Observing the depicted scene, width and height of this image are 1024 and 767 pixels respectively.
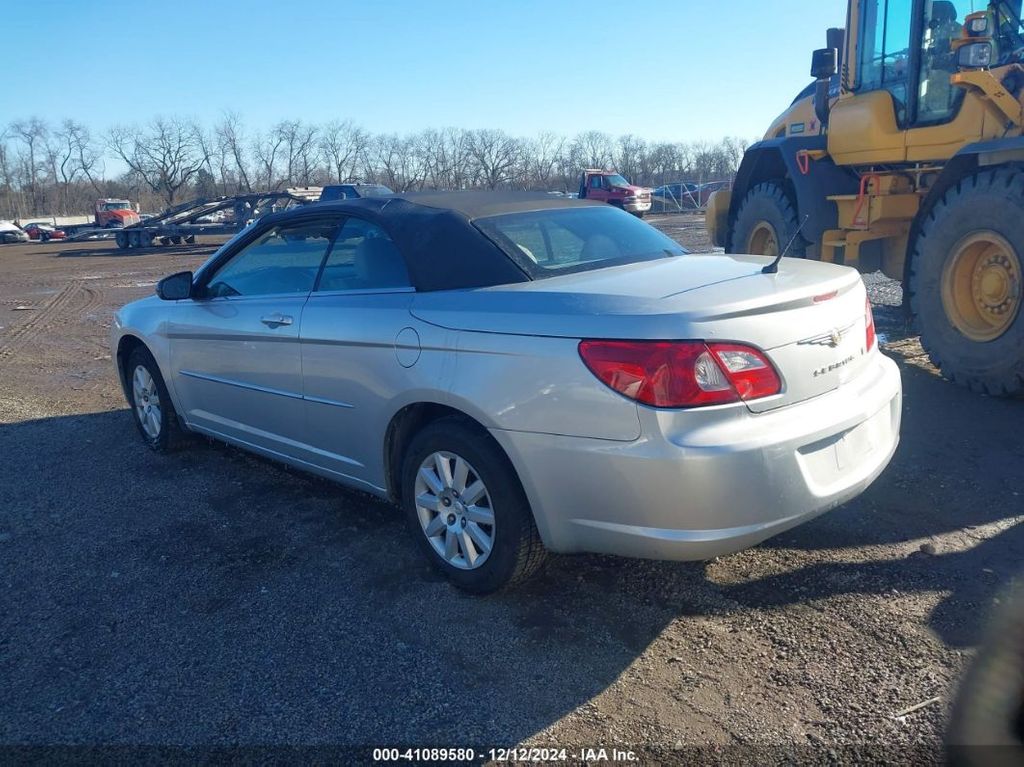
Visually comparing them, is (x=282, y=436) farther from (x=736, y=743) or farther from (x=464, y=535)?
(x=736, y=743)

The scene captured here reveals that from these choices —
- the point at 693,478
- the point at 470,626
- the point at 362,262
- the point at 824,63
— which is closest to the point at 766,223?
the point at 824,63

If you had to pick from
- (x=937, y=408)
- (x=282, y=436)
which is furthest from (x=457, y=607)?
(x=937, y=408)

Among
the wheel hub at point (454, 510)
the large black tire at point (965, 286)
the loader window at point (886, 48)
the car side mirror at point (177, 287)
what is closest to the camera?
the wheel hub at point (454, 510)

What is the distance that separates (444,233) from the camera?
3670 millimetres

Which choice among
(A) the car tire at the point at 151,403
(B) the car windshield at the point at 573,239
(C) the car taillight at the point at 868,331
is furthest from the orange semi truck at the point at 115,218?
(C) the car taillight at the point at 868,331

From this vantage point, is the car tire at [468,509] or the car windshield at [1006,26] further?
the car windshield at [1006,26]

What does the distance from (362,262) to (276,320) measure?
24.1 inches

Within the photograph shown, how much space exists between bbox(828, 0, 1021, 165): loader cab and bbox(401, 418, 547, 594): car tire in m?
4.98

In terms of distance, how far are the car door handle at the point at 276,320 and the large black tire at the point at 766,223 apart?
5.09m

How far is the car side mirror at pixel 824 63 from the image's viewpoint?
25.2 feet

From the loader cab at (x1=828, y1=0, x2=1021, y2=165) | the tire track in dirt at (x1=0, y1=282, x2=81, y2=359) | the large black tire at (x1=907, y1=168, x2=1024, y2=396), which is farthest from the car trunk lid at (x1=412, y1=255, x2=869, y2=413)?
the tire track in dirt at (x1=0, y1=282, x2=81, y2=359)

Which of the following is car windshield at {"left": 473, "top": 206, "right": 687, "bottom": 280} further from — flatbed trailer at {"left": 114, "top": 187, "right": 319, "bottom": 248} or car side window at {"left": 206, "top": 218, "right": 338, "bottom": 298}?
flatbed trailer at {"left": 114, "top": 187, "right": 319, "bottom": 248}

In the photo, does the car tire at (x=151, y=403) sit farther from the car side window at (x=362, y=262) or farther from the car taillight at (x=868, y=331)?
the car taillight at (x=868, y=331)

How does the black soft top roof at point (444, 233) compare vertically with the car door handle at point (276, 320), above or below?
above
